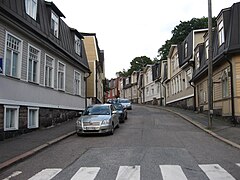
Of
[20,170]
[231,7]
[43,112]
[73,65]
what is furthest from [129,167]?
[73,65]

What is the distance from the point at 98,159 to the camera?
9.61 meters

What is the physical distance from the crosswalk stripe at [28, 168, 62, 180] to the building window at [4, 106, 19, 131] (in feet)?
19.8

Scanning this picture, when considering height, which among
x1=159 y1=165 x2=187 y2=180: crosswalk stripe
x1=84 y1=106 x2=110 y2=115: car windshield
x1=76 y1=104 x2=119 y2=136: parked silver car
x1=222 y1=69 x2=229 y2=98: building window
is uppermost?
x1=222 y1=69 x2=229 y2=98: building window

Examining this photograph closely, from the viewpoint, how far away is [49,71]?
19.7 m

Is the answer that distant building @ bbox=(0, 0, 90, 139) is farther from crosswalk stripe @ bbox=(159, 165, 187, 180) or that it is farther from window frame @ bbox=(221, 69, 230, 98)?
window frame @ bbox=(221, 69, 230, 98)

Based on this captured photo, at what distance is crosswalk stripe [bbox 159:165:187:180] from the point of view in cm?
725

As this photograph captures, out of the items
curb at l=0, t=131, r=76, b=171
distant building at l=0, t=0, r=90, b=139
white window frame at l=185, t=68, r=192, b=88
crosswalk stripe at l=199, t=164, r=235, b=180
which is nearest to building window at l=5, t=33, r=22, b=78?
distant building at l=0, t=0, r=90, b=139

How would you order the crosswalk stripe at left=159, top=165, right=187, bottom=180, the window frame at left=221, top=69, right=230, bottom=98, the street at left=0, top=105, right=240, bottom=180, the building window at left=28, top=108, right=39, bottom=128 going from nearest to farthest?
1. the crosswalk stripe at left=159, top=165, right=187, bottom=180
2. the street at left=0, top=105, right=240, bottom=180
3. the building window at left=28, top=108, right=39, bottom=128
4. the window frame at left=221, top=69, right=230, bottom=98

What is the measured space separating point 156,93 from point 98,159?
49.3 meters

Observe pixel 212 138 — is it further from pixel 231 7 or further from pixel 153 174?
pixel 231 7

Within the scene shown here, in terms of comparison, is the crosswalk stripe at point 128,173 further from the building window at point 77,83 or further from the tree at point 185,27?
the tree at point 185,27

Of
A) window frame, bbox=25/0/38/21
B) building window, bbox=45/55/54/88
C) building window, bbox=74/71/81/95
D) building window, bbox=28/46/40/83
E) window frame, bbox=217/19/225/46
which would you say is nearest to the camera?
window frame, bbox=25/0/38/21

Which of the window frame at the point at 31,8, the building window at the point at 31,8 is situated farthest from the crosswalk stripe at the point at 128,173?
the building window at the point at 31,8

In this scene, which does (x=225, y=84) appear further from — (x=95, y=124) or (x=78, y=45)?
(x=78, y=45)
